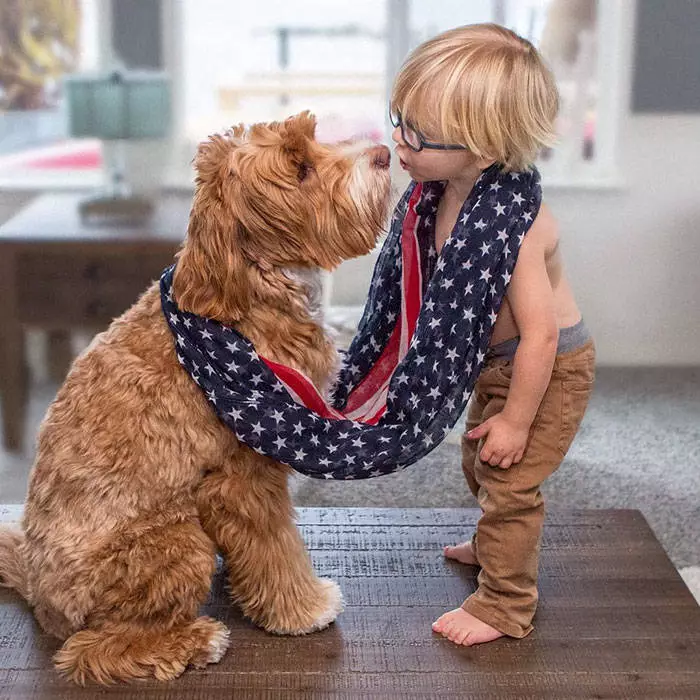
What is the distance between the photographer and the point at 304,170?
4.59 feet

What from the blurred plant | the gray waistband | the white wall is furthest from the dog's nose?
the blurred plant

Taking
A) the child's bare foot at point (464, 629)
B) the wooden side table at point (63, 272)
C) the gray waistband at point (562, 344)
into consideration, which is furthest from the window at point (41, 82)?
the child's bare foot at point (464, 629)

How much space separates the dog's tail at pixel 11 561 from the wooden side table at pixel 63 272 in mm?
1230

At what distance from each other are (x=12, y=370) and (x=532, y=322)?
6.76 feet

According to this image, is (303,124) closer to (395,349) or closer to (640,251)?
(395,349)

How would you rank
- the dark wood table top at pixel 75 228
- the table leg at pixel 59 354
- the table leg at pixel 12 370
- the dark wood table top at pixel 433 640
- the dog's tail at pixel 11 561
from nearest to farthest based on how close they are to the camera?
the dark wood table top at pixel 433 640 → the dog's tail at pixel 11 561 → the dark wood table top at pixel 75 228 → the table leg at pixel 12 370 → the table leg at pixel 59 354

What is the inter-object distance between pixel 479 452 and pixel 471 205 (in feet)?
1.29

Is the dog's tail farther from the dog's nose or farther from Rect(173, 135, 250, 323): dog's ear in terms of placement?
the dog's nose

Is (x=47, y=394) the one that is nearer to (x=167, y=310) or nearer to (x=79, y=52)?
(x=79, y=52)

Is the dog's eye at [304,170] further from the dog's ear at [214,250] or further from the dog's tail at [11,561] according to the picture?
the dog's tail at [11,561]

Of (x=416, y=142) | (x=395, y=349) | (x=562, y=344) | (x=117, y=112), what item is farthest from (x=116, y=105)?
(x=562, y=344)

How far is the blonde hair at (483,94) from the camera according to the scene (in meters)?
1.43

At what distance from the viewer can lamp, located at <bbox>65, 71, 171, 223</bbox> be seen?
3.18 meters

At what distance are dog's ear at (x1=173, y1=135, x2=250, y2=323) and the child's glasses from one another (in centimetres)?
26
